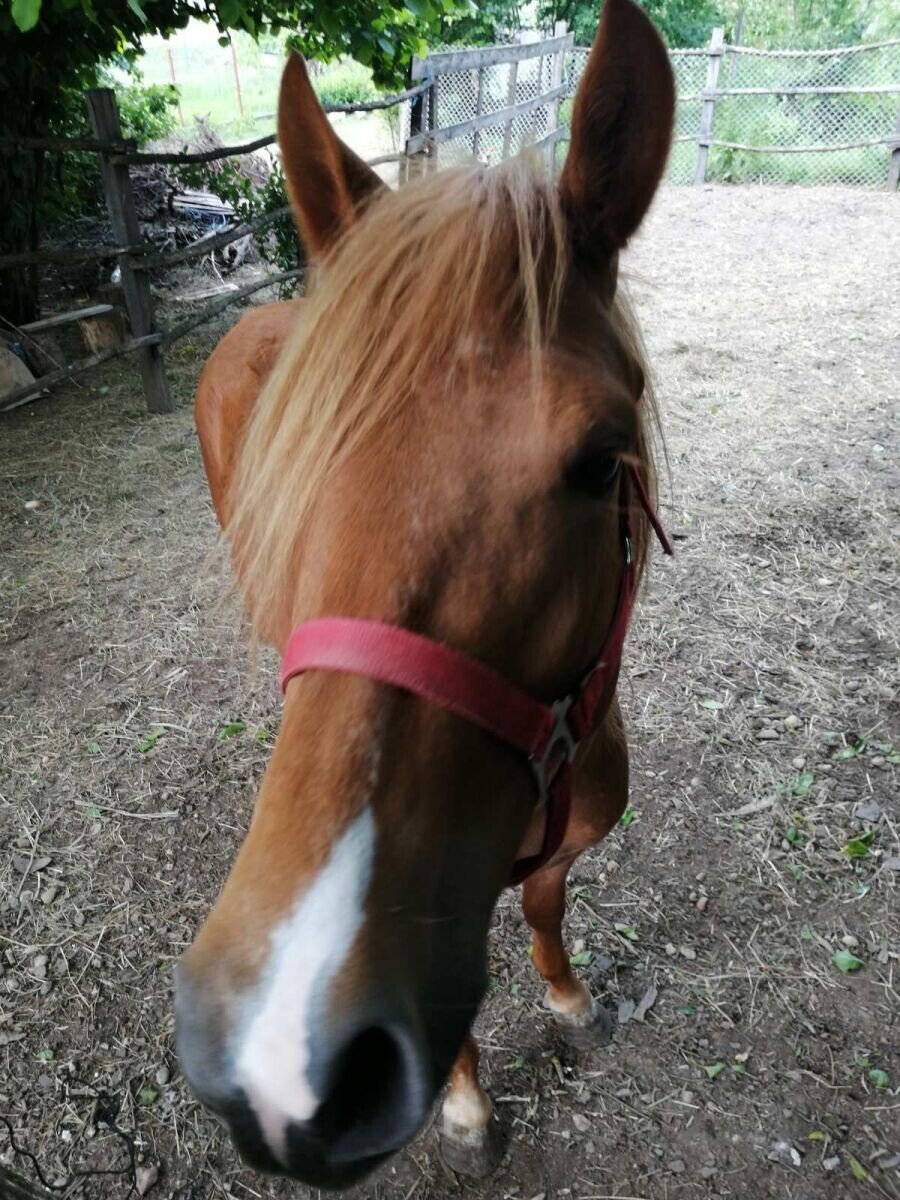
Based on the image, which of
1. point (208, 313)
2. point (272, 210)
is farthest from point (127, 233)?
point (272, 210)

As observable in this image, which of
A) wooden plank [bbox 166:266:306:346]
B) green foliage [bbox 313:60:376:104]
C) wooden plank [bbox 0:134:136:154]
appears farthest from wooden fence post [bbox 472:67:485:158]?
green foliage [bbox 313:60:376:104]

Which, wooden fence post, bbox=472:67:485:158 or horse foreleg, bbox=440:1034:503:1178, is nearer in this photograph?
horse foreleg, bbox=440:1034:503:1178

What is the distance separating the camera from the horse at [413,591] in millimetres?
691

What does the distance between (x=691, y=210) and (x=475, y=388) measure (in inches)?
443

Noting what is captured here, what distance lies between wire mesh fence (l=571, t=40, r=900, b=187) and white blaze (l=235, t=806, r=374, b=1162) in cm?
1319

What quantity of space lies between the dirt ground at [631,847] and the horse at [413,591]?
111 centimetres

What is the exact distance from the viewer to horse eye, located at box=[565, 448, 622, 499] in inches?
34.0

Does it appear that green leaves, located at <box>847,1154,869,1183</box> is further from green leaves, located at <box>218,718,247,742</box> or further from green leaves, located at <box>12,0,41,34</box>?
green leaves, located at <box>12,0,41,34</box>

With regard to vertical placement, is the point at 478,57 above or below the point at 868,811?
above

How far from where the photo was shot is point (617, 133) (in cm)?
105

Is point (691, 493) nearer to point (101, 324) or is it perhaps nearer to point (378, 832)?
point (378, 832)

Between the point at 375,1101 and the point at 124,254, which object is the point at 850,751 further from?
the point at 124,254

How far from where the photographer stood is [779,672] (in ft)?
9.96

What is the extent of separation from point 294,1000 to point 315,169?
1161mm
